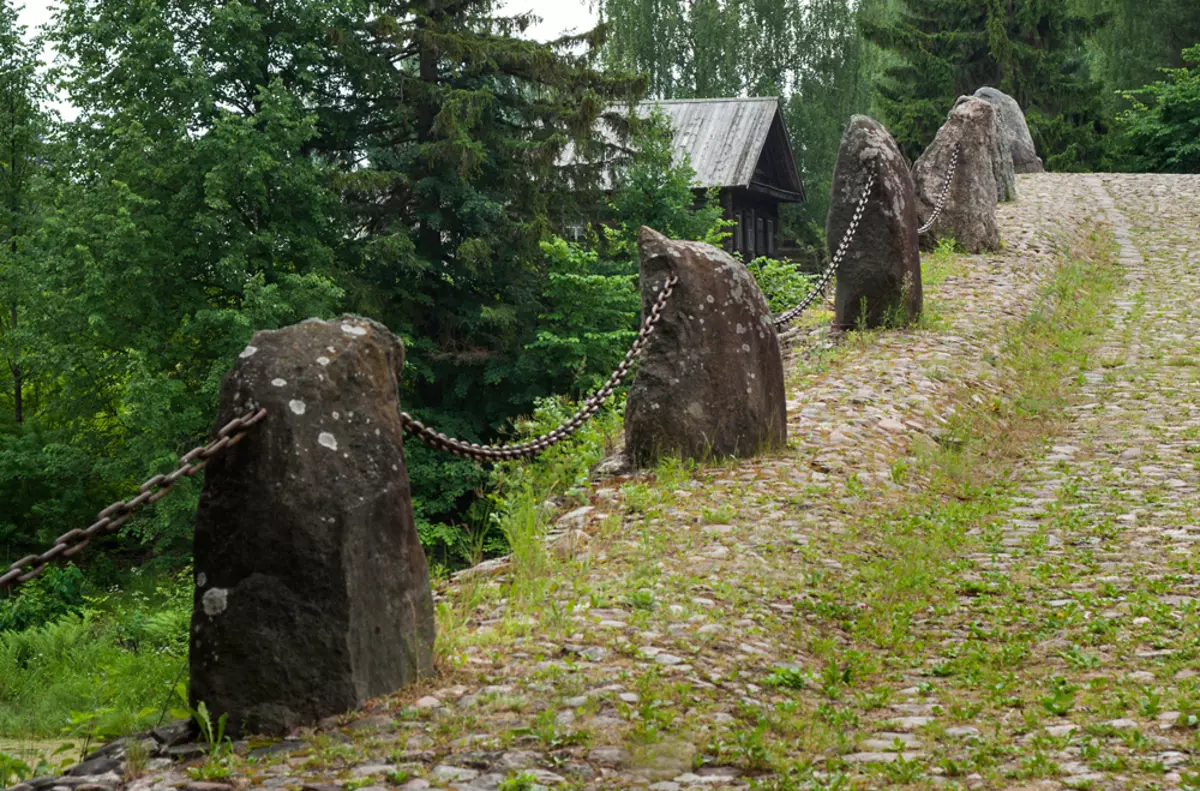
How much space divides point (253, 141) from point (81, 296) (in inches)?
169

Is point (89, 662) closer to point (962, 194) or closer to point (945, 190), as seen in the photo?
point (945, 190)

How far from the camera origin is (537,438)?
23.0ft

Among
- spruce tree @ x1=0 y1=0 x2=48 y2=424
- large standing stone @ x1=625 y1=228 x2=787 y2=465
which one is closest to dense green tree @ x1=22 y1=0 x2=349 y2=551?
spruce tree @ x1=0 y1=0 x2=48 y2=424

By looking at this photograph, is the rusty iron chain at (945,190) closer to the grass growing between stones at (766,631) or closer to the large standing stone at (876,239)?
the large standing stone at (876,239)

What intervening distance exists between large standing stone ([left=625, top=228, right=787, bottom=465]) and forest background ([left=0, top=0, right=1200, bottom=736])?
11.4 meters

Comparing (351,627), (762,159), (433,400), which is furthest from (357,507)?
(762,159)

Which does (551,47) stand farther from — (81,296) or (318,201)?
(81,296)

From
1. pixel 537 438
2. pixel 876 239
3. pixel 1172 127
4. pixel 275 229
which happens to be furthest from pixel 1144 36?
→ pixel 537 438

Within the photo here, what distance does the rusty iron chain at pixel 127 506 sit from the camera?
3.47 meters

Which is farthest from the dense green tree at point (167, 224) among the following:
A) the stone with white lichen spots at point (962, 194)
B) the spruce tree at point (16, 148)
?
the stone with white lichen spots at point (962, 194)

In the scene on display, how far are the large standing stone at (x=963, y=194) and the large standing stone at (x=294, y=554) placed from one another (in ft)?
46.7

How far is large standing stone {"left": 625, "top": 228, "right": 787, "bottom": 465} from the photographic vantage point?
7762 mm

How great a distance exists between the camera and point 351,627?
4.11 metres

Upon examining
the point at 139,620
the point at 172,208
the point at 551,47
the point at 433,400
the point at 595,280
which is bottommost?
the point at 139,620
